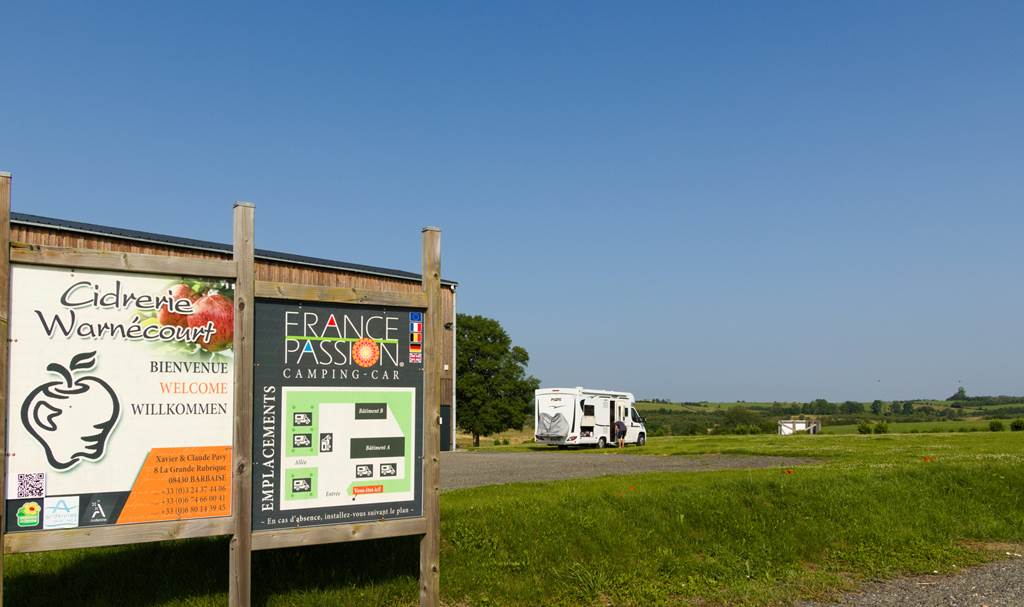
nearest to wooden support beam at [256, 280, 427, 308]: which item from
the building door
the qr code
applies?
the qr code

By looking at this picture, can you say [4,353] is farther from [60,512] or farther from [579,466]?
[579,466]

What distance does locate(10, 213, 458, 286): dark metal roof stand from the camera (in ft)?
84.5

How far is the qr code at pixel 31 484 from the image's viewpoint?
635 cm

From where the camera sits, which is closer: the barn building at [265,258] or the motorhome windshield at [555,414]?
the barn building at [265,258]

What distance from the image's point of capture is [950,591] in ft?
32.0

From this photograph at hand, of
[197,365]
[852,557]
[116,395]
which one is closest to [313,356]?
[197,365]

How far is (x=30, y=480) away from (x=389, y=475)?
2.85 metres

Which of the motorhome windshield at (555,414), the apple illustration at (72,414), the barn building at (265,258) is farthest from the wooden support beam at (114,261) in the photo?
the motorhome windshield at (555,414)

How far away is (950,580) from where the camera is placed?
10367 millimetres

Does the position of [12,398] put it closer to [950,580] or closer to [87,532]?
[87,532]

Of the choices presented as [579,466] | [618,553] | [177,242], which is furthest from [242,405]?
[177,242]

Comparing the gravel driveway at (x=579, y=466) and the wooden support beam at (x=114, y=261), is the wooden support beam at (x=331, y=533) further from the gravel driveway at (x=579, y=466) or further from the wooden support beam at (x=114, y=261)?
the gravel driveway at (x=579, y=466)

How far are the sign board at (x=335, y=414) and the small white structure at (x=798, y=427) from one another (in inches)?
2354

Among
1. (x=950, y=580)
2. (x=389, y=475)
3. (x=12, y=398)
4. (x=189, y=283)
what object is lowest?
(x=950, y=580)
